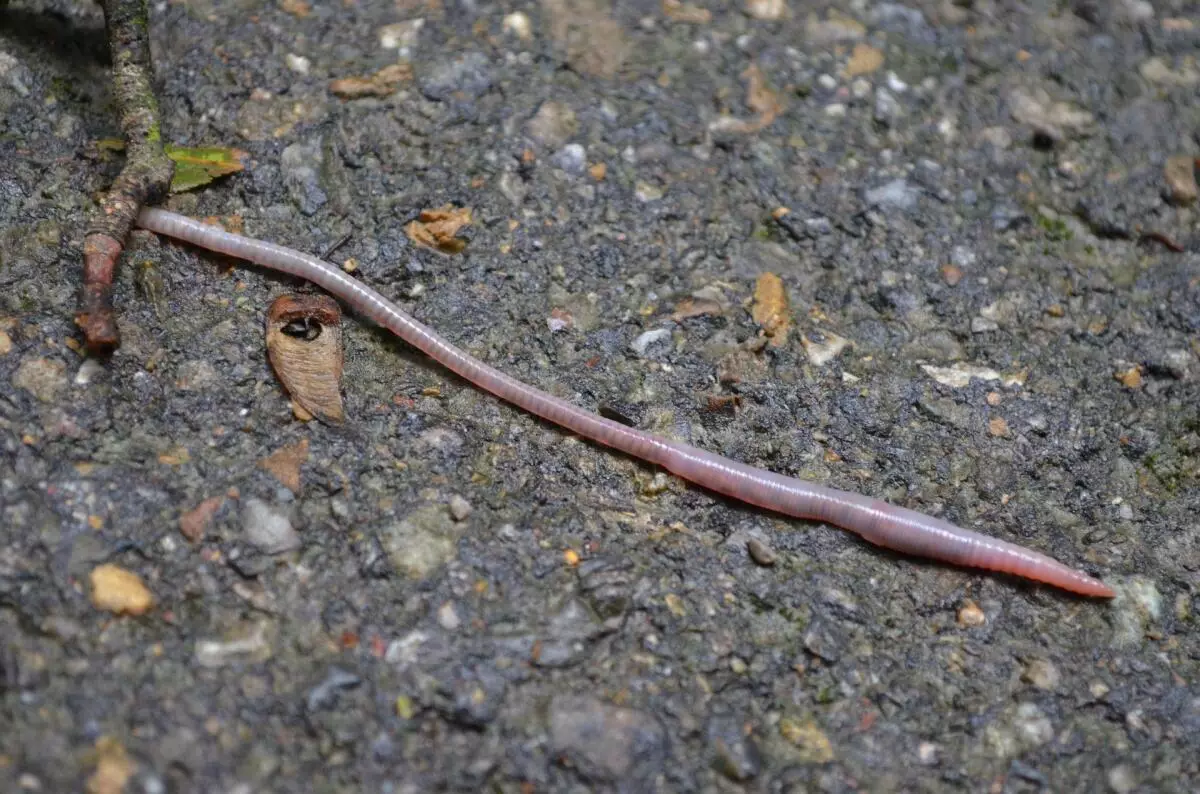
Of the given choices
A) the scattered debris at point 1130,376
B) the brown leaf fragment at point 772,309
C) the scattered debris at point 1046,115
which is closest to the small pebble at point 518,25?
the brown leaf fragment at point 772,309

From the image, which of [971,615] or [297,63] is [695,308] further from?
[297,63]

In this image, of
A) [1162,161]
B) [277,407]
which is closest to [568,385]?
[277,407]

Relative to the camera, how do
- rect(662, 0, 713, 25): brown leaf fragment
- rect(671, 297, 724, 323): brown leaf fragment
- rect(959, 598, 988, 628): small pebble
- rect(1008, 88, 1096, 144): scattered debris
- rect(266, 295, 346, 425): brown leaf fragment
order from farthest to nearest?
rect(662, 0, 713, 25): brown leaf fragment, rect(1008, 88, 1096, 144): scattered debris, rect(671, 297, 724, 323): brown leaf fragment, rect(266, 295, 346, 425): brown leaf fragment, rect(959, 598, 988, 628): small pebble

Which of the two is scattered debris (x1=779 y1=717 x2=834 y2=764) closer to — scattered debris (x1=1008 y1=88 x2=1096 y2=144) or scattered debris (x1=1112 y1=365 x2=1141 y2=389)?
scattered debris (x1=1112 y1=365 x2=1141 y2=389)

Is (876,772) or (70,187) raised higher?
(70,187)

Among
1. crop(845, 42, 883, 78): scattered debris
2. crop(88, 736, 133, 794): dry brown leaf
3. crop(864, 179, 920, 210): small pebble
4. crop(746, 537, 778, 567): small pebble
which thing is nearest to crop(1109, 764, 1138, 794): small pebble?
crop(746, 537, 778, 567): small pebble

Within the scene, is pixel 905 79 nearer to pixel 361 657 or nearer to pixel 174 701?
pixel 361 657
